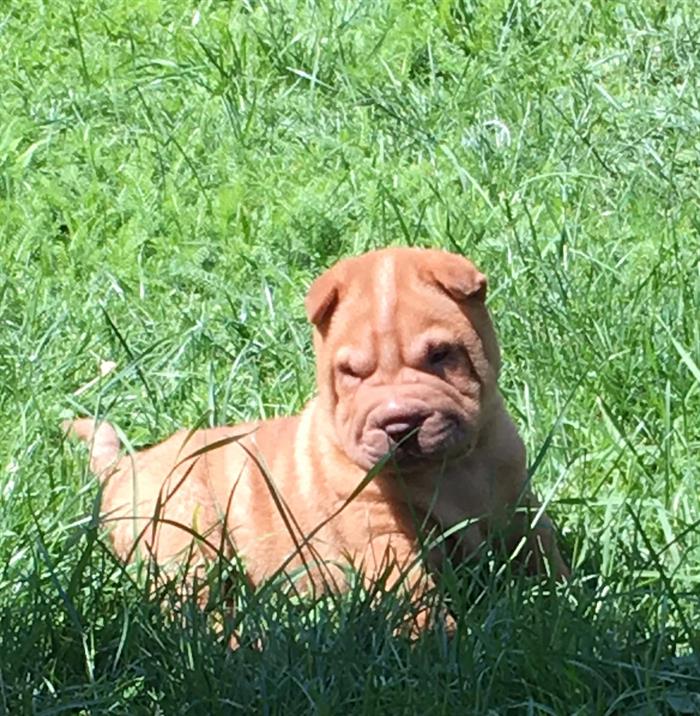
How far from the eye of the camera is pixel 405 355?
175 inches

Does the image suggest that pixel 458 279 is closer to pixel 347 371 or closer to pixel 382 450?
pixel 347 371

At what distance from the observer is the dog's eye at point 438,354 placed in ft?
14.7

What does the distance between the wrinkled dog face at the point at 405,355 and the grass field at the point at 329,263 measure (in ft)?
0.92

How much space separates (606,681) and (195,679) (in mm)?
868

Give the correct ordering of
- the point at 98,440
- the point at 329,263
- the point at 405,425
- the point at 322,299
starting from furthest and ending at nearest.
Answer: the point at 329,263 → the point at 98,440 → the point at 322,299 → the point at 405,425

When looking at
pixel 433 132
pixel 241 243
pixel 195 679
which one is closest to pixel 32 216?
pixel 241 243

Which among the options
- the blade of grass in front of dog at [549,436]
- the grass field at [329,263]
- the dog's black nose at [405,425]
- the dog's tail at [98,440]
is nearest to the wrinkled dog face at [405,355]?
the dog's black nose at [405,425]

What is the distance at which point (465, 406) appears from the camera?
4.48 m

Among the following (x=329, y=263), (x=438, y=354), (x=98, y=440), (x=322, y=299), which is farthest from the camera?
(x=329, y=263)

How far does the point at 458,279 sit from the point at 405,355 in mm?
243

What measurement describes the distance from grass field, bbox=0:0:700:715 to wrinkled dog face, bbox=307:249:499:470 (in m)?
0.28

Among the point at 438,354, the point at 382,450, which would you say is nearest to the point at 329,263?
the point at 438,354

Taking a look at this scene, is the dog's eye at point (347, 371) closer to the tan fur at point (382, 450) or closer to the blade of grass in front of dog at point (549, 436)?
the tan fur at point (382, 450)

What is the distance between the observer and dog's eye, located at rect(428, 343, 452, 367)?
14.7ft
